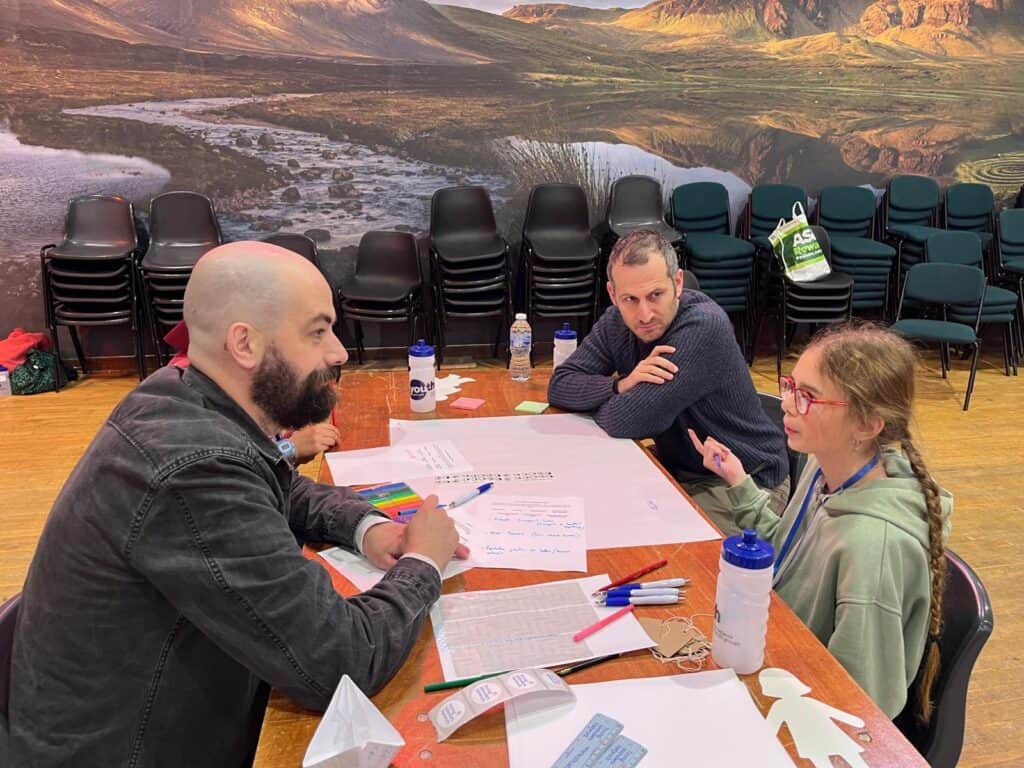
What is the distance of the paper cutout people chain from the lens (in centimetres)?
98

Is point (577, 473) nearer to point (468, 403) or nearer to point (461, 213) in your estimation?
point (468, 403)

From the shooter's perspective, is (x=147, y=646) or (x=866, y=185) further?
(x=866, y=185)

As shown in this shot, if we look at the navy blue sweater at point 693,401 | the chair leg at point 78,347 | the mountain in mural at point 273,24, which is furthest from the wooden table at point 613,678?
the mountain in mural at point 273,24

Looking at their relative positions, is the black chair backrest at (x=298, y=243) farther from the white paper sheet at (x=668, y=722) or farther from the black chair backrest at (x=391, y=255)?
the white paper sheet at (x=668, y=722)

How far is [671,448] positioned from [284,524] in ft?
4.74

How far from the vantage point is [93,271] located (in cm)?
482

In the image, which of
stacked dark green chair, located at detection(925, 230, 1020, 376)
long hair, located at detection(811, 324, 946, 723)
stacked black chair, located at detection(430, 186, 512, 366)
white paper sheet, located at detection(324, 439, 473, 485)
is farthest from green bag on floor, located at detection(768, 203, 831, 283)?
long hair, located at detection(811, 324, 946, 723)

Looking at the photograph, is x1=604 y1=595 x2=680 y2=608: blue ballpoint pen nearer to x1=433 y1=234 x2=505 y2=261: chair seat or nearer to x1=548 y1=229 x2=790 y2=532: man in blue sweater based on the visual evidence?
x1=548 y1=229 x2=790 y2=532: man in blue sweater

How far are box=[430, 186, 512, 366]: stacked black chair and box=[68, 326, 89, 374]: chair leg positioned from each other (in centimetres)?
230

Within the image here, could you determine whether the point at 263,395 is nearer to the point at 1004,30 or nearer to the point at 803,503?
the point at 803,503

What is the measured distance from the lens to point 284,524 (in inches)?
43.4

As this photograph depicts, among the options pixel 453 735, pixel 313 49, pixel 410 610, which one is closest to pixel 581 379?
pixel 410 610

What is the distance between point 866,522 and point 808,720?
0.38 meters

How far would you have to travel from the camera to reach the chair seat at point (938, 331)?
186 inches
